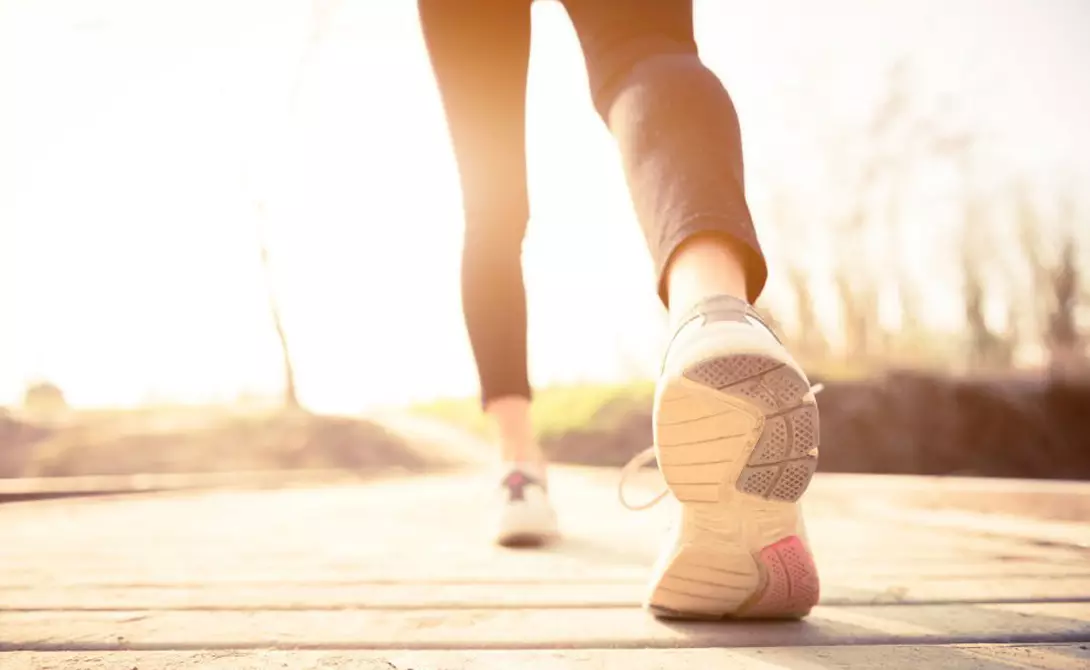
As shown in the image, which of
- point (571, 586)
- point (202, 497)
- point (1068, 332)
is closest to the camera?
point (571, 586)

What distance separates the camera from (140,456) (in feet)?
25.5

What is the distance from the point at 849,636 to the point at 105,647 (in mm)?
723

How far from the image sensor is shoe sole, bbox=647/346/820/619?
2.54 ft

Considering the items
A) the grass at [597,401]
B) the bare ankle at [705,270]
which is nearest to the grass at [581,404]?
the grass at [597,401]

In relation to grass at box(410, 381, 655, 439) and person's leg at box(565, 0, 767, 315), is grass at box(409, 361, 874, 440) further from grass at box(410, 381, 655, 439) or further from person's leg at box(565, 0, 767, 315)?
person's leg at box(565, 0, 767, 315)

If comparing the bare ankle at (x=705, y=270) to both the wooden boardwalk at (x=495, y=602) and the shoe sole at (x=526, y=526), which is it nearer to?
the wooden boardwalk at (x=495, y=602)

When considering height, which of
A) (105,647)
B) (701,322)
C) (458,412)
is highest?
(458,412)

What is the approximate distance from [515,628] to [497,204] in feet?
3.17

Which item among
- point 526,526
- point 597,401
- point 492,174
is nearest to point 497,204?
point 492,174

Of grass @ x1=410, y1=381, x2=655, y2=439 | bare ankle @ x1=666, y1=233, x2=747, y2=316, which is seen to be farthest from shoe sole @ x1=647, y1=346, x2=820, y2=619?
grass @ x1=410, y1=381, x2=655, y2=439

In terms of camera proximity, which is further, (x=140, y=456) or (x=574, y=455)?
(x=574, y=455)

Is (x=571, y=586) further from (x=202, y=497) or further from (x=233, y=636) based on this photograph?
(x=202, y=497)

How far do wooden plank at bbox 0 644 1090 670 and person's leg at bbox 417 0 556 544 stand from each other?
2.67 feet

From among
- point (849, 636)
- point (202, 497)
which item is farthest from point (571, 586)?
point (202, 497)
